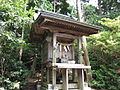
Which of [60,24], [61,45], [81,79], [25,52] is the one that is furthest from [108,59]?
[25,52]

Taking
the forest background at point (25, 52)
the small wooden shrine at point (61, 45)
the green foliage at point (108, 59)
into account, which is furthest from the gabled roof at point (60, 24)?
the green foliage at point (108, 59)

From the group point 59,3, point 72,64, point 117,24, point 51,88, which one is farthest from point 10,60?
point 59,3

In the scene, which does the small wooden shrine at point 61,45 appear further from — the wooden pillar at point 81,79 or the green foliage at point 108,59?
the green foliage at point 108,59

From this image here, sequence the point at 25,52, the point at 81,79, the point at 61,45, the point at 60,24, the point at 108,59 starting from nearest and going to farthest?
the point at 60,24 < the point at 81,79 < the point at 61,45 < the point at 108,59 < the point at 25,52

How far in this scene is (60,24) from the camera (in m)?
4.96

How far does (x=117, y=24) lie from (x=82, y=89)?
429cm

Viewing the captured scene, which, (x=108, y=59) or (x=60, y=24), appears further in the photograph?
(x=108, y=59)

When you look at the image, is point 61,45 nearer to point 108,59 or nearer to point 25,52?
point 108,59

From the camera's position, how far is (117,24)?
686 centimetres

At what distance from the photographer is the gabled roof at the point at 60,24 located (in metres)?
4.45

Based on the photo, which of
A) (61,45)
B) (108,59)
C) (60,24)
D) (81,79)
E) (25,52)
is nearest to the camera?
(60,24)

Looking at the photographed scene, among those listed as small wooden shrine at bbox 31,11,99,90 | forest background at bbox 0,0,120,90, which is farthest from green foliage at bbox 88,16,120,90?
small wooden shrine at bbox 31,11,99,90

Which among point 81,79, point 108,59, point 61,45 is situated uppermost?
point 61,45

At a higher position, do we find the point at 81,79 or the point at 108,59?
the point at 108,59
